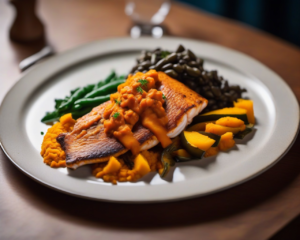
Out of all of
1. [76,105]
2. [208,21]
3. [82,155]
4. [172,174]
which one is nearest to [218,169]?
[172,174]

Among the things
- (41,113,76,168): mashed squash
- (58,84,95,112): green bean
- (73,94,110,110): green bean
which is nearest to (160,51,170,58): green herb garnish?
(73,94,110,110): green bean

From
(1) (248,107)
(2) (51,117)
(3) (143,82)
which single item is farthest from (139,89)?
(1) (248,107)

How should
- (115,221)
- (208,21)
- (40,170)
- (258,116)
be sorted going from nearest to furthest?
1. (115,221)
2. (40,170)
3. (258,116)
4. (208,21)

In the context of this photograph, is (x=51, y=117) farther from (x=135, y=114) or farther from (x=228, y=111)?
(x=228, y=111)

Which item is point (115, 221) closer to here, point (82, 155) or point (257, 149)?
point (82, 155)

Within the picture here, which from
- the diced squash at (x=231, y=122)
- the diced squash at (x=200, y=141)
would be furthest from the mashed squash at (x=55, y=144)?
the diced squash at (x=231, y=122)

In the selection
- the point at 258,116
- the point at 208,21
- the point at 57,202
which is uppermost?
the point at 208,21

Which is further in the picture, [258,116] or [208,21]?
[208,21]

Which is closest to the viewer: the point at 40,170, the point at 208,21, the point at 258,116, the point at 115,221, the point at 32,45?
the point at 115,221
